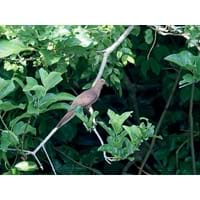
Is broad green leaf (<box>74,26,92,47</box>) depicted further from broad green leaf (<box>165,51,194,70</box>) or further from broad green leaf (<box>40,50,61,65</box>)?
broad green leaf (<box>165,51,194,70</box>)

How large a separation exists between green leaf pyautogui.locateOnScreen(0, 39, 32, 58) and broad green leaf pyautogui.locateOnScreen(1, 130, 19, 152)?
0.19m

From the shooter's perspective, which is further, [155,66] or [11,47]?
[155,66]

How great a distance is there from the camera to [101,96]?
176cm

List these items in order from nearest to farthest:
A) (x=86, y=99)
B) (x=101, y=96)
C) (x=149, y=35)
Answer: (x=86, y=99)
(x=149, y=35)
(x=101, y=96)

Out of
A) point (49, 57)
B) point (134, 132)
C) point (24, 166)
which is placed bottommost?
point (24, 166)

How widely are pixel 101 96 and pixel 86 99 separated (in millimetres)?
338

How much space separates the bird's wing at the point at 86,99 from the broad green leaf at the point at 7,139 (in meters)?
0.15

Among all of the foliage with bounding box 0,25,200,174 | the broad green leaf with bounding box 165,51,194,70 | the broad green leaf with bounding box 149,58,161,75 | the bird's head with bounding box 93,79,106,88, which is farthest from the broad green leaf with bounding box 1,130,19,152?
the broad green leaf with bounding box 149,58,161,75

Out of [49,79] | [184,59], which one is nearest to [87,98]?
[49,79]

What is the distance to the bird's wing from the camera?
141 centimetres

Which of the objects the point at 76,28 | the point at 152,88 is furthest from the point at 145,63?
the point at 76,28

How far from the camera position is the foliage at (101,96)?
1347mm

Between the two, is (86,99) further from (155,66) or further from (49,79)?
(155,66)

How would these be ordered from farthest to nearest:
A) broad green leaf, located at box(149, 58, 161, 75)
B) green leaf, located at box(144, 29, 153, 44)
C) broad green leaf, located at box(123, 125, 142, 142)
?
broad green leaf, located at box(149, 58, 161, 75) → green leaf, located at box(144, 29, 153, 44) → broad green leaf, located at box(123, 125, 142, 142)
